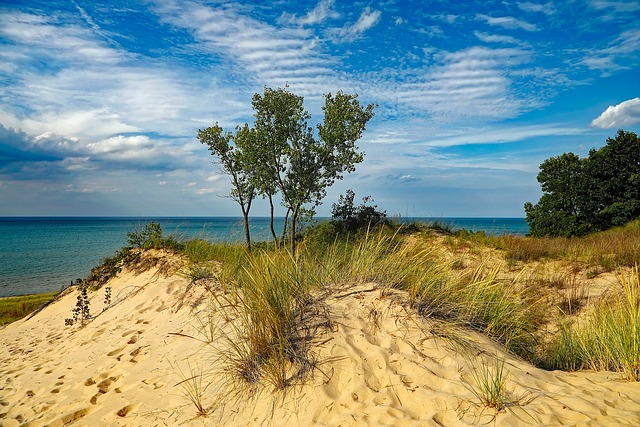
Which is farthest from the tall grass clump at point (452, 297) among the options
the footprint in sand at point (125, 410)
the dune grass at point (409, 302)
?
the footprint in sand at point (125, 410)

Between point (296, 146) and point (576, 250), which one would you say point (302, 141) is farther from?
point (576, 250)

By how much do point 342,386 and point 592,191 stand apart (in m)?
22.4

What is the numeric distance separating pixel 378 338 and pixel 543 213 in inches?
813

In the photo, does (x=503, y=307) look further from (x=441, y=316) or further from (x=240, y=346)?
(x=240, y=346)

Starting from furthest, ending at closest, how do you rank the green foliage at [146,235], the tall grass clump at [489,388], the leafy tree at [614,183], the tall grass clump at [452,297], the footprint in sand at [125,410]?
the leafy tree at [614,183], the green foliage at [146,235], the tall grass clump at [452,297], the footprint in sand at [125,410], the tall grass clump at [489,388]

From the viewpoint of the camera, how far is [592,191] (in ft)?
69.3

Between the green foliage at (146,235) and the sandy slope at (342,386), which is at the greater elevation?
the green foliage at (146,235)

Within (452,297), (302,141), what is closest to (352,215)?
(302,141)

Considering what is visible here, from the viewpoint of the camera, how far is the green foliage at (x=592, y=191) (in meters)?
20.5

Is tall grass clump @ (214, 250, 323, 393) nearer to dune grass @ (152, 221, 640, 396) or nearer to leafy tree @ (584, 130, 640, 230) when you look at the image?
dune grass @ (152, 221, 640, 396)

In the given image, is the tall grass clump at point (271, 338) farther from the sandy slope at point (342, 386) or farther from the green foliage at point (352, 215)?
the green foliage at point (352, 215)

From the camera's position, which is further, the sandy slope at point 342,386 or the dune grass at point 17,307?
the dune grass at point 17,307

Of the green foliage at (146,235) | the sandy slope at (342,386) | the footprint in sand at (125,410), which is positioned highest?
the green foliage at (146,235)

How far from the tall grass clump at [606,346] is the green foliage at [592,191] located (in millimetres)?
17730
